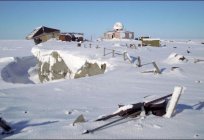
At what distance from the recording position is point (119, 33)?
61.8m

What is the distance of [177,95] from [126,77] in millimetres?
8034

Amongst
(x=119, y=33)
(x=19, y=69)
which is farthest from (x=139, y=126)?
(x=119, y=33)

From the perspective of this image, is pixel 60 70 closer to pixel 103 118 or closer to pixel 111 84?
pixel 111 84

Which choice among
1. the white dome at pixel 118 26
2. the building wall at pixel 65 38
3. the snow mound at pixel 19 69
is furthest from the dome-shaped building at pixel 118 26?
the snow mound at pixel 19 69

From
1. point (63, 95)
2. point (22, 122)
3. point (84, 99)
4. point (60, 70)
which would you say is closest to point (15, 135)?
point (22, 122)

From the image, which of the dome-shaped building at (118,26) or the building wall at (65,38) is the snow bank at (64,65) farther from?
the dome-shaped building at (118,26)

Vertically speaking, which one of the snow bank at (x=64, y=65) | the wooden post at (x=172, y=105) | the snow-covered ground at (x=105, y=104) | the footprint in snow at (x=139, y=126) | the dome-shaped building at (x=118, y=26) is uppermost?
the dome-shaped building at (x=118, y=26)

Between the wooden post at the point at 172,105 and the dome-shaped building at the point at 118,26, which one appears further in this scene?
the dome-shaped building at the point at 118,26

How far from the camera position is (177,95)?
234 inches

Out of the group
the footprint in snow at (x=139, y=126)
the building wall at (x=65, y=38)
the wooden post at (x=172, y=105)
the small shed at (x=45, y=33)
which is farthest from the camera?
the small shed at (x=45, y=33)

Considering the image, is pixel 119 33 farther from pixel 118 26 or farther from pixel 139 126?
pixel 139 126

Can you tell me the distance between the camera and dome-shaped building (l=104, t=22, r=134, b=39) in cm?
6199

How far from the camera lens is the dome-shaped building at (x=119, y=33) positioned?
61991mm

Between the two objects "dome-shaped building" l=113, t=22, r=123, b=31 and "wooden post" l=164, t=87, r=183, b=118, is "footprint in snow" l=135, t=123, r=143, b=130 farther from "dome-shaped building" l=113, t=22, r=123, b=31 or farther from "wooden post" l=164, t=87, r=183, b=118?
"dome-shaped building" l=113, t=22, r=123, b=31
